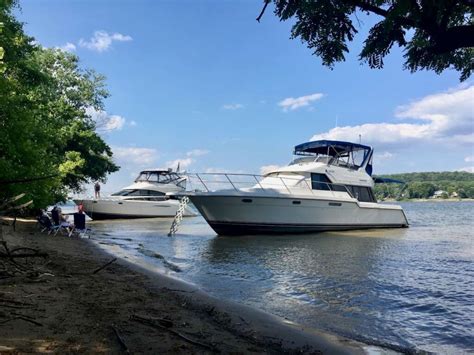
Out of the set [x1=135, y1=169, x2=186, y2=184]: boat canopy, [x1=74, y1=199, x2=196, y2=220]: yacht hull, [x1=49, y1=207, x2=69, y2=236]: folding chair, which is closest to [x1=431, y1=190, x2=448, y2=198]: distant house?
[x1=135, y1=169, x2=186, y2=184]: boat canopy

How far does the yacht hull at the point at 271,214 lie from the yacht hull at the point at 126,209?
48.5 ft

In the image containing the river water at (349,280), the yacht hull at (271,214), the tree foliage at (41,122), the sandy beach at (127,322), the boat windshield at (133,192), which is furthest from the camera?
the boat windshield at (133,192)

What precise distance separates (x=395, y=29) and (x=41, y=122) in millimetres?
16813

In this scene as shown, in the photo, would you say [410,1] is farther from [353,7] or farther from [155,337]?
[155,337]

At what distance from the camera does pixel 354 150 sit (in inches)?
941

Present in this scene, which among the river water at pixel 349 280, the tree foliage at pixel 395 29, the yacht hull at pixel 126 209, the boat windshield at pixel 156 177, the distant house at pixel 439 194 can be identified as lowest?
the river water at pixel 349 280

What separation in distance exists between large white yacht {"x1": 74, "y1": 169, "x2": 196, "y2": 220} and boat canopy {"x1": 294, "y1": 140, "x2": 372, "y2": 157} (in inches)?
415

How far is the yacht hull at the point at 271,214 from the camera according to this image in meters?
19.3

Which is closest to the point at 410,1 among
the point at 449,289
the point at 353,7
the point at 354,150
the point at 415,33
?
the point at 353,7

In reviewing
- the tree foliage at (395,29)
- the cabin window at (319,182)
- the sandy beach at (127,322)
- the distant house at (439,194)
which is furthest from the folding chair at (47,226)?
the distant house at (439,194)

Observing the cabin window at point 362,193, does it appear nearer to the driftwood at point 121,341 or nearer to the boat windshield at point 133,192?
the boat windshield at point 133,192

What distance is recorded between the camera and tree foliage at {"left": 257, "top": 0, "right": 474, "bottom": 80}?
2.89m

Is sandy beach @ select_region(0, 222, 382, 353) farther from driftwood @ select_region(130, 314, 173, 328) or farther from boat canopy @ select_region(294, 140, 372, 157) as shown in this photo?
boat canopy @ select_region(294, 140, 372, 157)

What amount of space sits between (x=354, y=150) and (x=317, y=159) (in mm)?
2829
